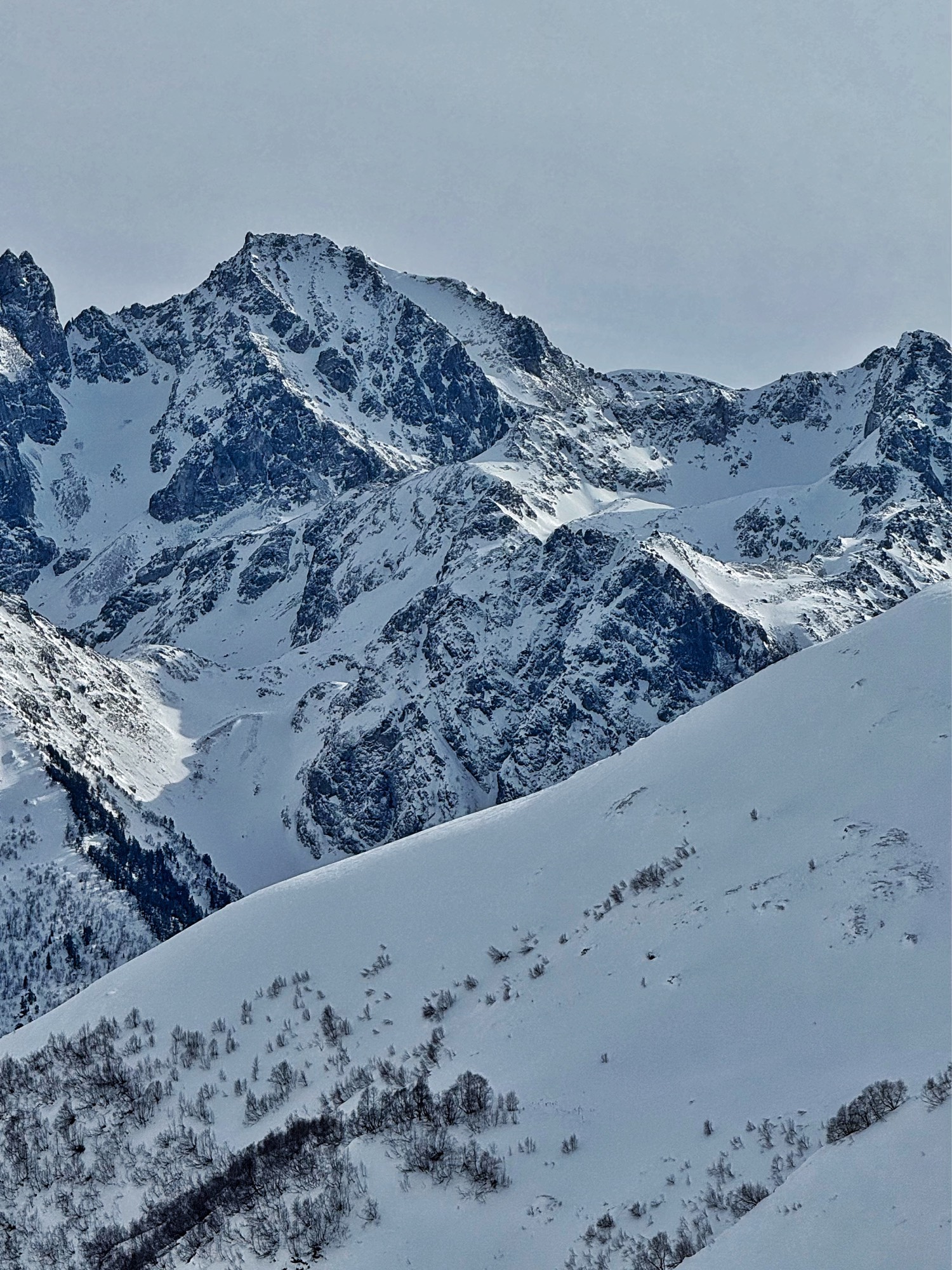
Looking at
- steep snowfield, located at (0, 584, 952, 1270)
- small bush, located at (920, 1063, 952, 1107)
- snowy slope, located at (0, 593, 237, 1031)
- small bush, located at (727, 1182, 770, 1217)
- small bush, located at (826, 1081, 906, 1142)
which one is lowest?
small bush, located at (727, 1182, 770, 1217)

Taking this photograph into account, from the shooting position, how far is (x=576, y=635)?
14975cm

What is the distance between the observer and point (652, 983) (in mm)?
19016

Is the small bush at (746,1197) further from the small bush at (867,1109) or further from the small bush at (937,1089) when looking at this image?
the small bush at (937,1089)

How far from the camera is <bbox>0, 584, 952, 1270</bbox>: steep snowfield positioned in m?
14.8

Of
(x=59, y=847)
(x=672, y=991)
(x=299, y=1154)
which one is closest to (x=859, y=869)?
(x=672, y=991)

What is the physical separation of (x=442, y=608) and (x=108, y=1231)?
147578 mm

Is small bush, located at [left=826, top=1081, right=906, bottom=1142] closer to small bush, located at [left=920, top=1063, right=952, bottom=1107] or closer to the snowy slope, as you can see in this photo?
small bush, located at [left=920, top=1063, right=952, bottom=1107]

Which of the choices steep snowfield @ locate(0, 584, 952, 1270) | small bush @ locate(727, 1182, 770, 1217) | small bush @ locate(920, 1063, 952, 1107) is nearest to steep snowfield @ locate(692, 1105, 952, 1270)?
steep snowfield @ locate(0, 584, 952, 1270)

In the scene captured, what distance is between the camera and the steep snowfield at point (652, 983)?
1480 centimetres

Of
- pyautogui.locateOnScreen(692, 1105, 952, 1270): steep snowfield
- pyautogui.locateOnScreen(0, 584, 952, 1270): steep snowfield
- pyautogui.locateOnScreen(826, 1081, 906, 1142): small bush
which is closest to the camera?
pyautogui.locateOnScreen(692, 1105, 952, 1270): steep snowfield

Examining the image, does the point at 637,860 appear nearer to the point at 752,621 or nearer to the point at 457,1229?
the point at 457,1229

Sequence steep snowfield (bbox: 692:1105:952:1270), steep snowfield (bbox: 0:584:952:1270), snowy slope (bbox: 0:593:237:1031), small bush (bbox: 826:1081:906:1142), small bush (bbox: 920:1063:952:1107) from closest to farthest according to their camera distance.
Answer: steep snowfield (bbox: 692:1105:952:1270) → small bush (bbox: 920:1063:952:1107) → small bush (bbox: 826:1081:906:1142) → steep snowfield (bbox: 0:584:952:1270) → snowy slope (bbox: 0:593:237:1031)

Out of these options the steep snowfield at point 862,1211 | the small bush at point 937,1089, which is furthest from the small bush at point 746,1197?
the small bush at point 937,1089

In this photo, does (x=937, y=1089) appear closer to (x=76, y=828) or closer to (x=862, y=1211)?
(x=862, y=1211)
